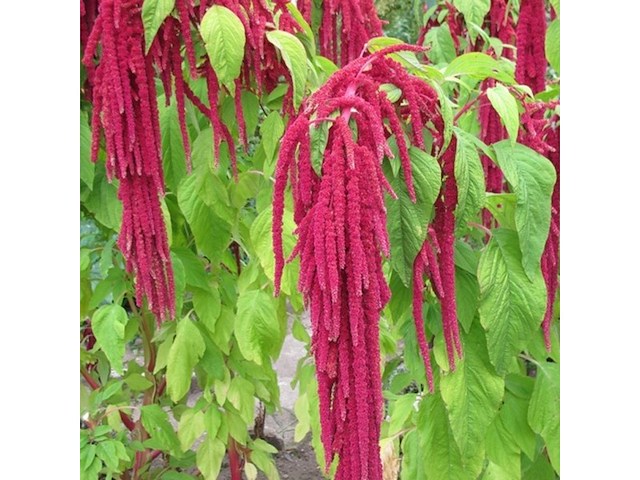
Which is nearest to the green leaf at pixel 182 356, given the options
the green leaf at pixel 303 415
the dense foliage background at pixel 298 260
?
the dense foliage background at pixel 298 260

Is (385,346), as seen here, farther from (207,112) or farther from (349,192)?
(349,192)

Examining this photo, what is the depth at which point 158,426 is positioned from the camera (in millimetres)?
1744

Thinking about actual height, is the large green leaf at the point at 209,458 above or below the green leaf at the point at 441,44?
below

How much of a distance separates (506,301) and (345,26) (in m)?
0.62

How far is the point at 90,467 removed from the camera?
1.51 metres

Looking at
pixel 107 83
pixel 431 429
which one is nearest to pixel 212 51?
pixel 107 83

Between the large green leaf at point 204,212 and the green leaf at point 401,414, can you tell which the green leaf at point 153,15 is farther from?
the green leaf at point 401,414

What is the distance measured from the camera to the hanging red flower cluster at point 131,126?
3.47ft

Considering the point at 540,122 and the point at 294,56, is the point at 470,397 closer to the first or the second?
Answer: the point at 540,122

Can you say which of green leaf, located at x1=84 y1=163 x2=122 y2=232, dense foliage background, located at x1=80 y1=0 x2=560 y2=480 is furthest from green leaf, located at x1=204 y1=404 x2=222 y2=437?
green leaf, located at x1=84 y1=163 x2=122 y2=232

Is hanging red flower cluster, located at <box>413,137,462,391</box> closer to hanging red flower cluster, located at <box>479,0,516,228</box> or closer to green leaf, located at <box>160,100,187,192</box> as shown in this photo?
hanging red flower cluster, located at <box>479,0,516,228</box>

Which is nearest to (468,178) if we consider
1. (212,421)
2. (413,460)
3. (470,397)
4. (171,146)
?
(470,397)

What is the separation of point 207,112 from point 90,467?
0.72m

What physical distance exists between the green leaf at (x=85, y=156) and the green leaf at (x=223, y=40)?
39 centimetres
